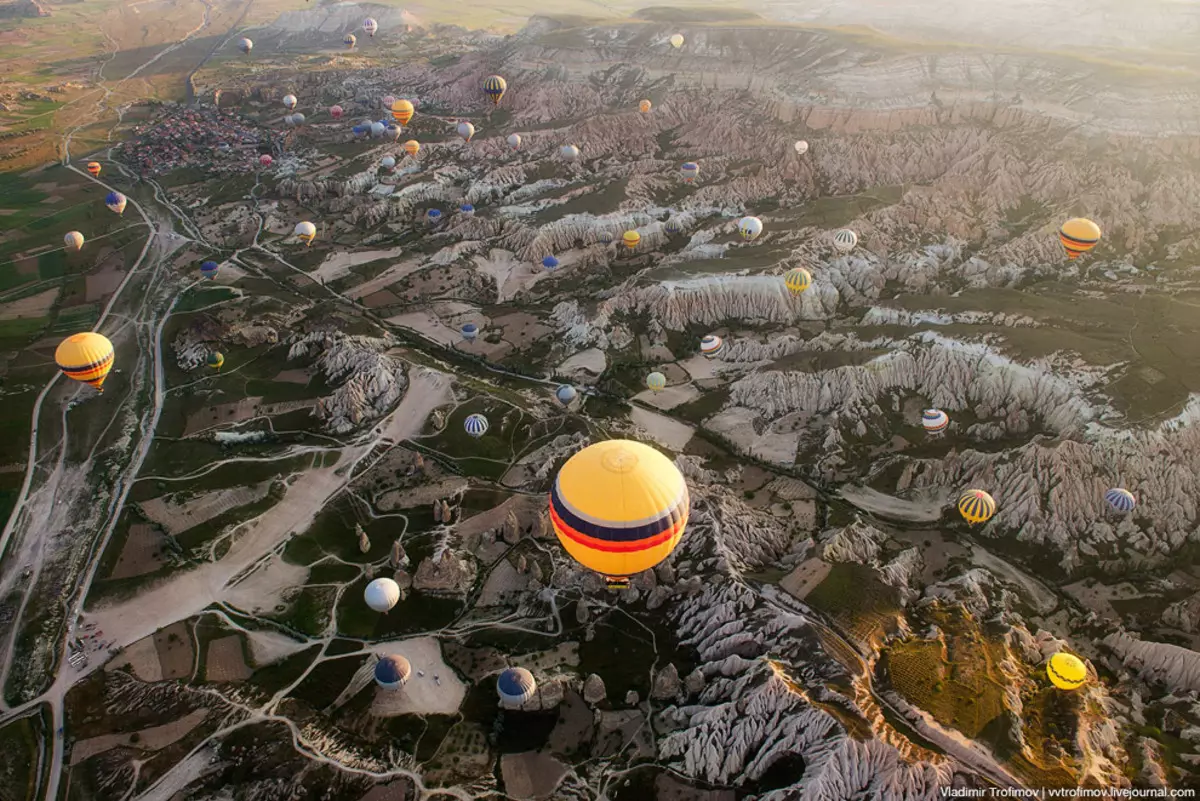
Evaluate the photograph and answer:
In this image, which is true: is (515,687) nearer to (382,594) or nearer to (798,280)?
(382,594)

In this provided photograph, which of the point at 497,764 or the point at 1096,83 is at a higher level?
the point at 1096,83

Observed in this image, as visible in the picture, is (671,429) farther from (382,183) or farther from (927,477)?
(382,183)

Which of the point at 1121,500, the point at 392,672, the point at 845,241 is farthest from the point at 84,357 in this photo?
the point at 1121,500

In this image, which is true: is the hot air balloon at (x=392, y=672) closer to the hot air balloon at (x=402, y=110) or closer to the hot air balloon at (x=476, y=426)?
the hot air balloon at (x=476, y=426)

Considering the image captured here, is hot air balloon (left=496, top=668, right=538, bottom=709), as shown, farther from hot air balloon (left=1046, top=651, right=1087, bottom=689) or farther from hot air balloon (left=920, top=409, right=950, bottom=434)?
hot air balloon (left=920, top=409, right=950, bottom=434)

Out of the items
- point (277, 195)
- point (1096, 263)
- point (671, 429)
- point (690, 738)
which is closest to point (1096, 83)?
point (1096, 263)
